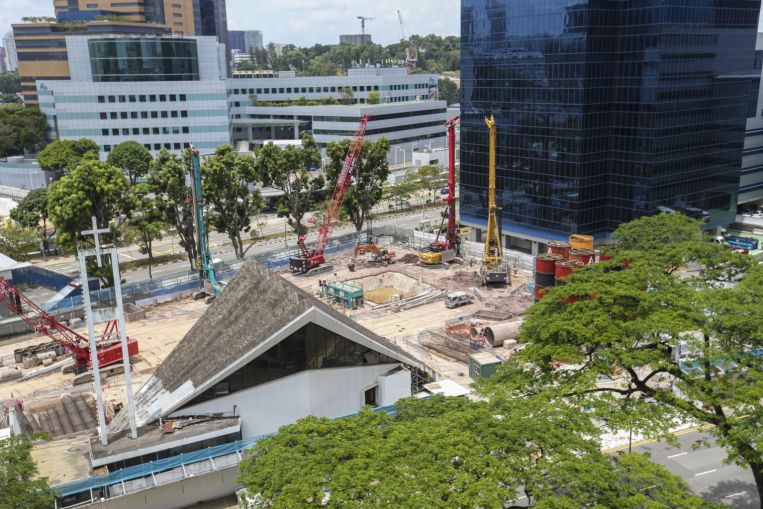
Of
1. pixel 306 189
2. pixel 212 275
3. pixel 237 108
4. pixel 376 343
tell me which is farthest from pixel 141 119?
pixel 376 343

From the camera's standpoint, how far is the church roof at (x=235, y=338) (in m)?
33.3

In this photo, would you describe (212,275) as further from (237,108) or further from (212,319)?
(237,108)

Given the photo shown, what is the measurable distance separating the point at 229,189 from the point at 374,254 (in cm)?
1773

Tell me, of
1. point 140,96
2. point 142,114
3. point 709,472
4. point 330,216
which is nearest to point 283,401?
point 709,472

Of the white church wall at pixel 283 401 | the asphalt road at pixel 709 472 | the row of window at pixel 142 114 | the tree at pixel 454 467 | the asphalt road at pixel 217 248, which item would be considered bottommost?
the asphalt road at pixel 709 472

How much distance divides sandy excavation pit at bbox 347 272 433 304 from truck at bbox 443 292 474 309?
184 inches

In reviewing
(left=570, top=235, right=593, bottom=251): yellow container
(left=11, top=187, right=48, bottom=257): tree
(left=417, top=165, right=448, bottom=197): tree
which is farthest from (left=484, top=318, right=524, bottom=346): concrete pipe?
(left=417, top=165, right=448, bottom=197): tree

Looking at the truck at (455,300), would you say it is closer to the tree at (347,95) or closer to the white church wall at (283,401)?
the white church wall at (283,401)

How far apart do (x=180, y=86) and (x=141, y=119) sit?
8967mm

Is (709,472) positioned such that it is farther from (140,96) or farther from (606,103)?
(140,96)

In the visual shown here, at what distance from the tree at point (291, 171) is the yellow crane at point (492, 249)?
21189 mm

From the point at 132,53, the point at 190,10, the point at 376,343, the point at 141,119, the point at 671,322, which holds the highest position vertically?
the point at 190,10

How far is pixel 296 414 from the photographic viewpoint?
34.7 m

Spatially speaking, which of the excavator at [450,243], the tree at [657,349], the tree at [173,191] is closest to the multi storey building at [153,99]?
the tree at [173,191]
